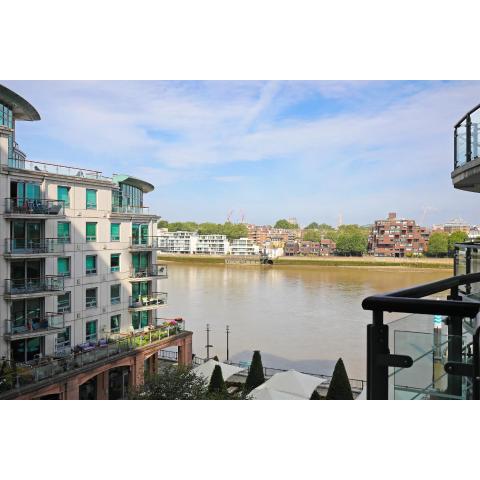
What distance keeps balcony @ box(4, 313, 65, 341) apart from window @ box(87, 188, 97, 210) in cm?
145

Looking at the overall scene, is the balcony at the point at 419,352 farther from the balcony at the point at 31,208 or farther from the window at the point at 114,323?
the window at the point at 114,323

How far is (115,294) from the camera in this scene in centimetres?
648

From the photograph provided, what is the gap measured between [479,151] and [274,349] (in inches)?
305

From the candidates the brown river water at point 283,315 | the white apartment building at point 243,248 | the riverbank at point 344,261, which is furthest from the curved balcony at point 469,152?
the white apartment building at point 243,248

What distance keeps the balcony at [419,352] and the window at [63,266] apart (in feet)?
17.6

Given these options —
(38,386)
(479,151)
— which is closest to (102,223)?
(38,386)

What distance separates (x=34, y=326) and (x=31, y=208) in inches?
51.3

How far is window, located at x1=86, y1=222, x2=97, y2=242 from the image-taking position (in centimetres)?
607

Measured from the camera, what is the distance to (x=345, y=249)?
31891 mm

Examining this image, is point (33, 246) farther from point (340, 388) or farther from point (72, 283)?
point (340, 388)

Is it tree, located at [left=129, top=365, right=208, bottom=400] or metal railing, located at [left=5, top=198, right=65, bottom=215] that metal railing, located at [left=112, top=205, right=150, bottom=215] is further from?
tree, located at [left=129, top=365, right=208, bottom=400]

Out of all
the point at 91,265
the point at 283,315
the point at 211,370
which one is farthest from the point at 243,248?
the point at 91,265

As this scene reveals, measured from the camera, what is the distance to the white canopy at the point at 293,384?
536 cm

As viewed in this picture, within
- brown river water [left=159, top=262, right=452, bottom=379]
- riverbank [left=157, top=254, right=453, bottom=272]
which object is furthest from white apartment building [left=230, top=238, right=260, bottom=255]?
brown river water [left=159, top=262, right=452, bottom=379]
